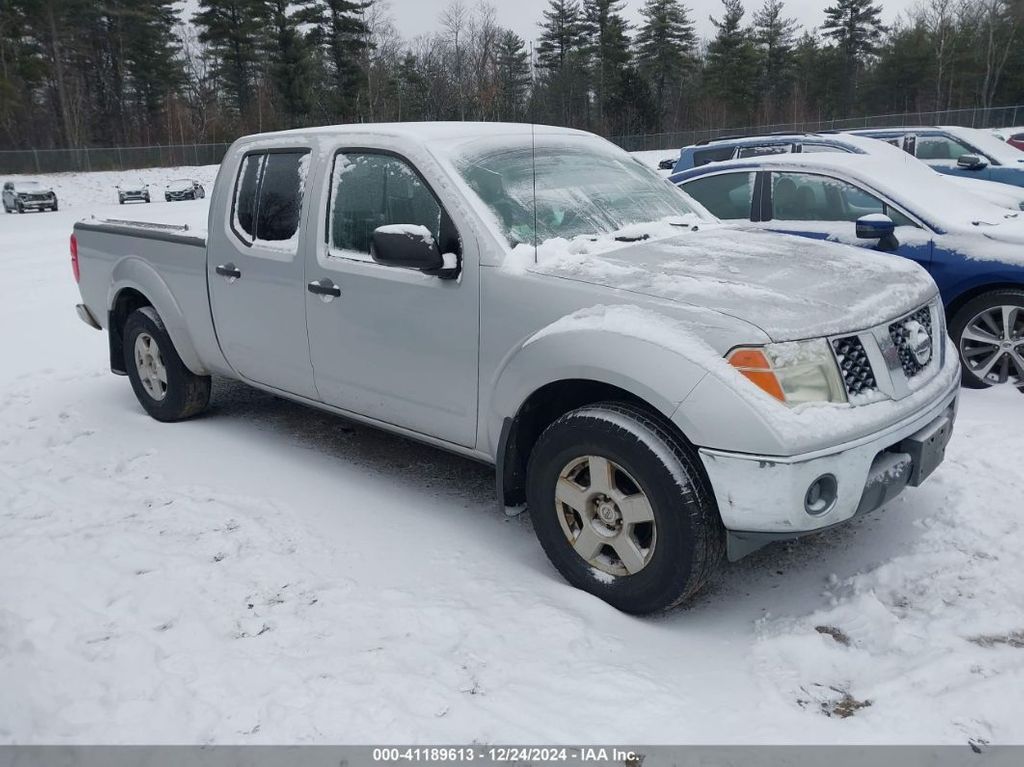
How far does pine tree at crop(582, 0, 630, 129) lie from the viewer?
41.1 m

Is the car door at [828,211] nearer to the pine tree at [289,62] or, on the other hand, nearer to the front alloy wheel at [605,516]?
the front alloy wheel at [605,516]

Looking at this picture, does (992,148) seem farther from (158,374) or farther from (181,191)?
(181,191)

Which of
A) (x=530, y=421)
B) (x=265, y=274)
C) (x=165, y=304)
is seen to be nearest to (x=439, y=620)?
(x=530, y=421)

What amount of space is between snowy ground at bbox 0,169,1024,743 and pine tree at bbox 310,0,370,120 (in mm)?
54228

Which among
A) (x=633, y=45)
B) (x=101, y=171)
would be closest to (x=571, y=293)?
(x=101, y=171)

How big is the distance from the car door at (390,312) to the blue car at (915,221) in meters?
2.96

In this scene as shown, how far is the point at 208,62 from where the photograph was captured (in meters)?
61.6

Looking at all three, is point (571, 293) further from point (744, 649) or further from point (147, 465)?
point (147, 465)

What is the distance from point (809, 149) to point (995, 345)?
5.22 m

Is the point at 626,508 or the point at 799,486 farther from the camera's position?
the point at 626,508

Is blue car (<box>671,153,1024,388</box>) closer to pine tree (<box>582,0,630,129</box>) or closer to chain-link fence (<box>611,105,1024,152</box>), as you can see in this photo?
pine tree (<box>582,0,630,129</box>)

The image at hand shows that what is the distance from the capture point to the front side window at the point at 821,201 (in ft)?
21.3

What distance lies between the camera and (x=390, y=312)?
4059mm
